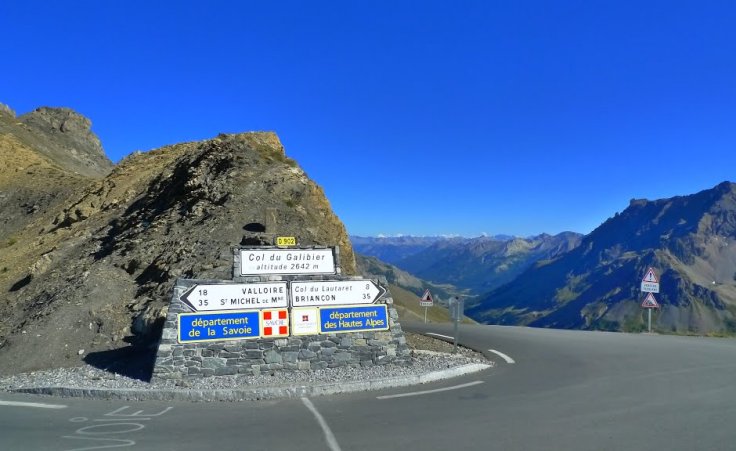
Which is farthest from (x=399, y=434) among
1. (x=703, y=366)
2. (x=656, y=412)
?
(x=703, y=366)

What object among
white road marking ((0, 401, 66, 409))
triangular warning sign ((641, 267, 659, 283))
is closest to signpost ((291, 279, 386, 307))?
white road marking ((0, 401, 66, 409))

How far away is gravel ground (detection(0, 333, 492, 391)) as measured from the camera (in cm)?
1102

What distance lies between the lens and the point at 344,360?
42.3 feet

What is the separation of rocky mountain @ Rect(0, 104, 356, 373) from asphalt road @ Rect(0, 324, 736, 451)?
465 cm

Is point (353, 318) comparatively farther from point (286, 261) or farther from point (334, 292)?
point (286, 261)

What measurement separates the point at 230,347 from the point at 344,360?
2.81m

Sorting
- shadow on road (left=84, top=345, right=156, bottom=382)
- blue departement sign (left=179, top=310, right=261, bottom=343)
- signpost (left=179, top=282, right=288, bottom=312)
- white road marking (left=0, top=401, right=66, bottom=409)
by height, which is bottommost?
white road marking (left=0, top=401, right=66, bottom=409)

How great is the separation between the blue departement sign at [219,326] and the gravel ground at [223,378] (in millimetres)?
933

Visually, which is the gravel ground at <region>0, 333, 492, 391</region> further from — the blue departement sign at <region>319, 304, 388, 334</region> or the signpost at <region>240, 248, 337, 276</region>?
the signpost at <region>240, 248, 337, 276</region>

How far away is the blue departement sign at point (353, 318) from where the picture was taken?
42.7 ft

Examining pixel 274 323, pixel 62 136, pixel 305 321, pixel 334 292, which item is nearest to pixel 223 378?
pixel 274 323

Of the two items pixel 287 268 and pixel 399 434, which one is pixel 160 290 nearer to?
pixel 287 268

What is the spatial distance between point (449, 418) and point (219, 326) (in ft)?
19.8

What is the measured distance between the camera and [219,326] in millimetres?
11992
